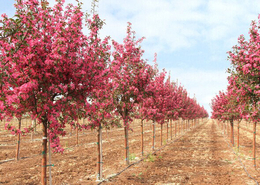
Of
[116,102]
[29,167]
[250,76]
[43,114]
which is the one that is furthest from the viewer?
[29,167]

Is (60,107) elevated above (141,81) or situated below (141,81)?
below

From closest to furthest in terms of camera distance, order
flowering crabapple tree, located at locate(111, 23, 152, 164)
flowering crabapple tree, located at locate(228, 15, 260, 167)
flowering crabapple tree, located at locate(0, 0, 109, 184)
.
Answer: flowering crabapple tree, located at locate(0, 0, 109, 184)
flowering crabapple tree, located at locate(228, 15, 260, 167)
flowering crabapple tree, located at locate(111, 23, 152, 164)

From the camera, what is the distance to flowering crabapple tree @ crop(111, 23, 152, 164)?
13.2m

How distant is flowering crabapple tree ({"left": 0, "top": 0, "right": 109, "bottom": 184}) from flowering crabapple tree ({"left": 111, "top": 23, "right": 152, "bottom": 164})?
533cm

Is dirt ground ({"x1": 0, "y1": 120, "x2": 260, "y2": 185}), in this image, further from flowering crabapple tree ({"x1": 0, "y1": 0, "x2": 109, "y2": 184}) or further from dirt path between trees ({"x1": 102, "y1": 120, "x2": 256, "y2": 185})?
flowering crabapple tree ({"x1": 0, "y1": 0, "x2": 109, "y2": 184})

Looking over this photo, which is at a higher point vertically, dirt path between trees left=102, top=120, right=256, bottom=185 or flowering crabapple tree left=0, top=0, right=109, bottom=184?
flowering crabapple tree left=0, top=0, right=109, bottom=184

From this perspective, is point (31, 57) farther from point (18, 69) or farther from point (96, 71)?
point (96, 71)

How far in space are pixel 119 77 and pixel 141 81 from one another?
4.73 ft

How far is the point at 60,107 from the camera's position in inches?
277

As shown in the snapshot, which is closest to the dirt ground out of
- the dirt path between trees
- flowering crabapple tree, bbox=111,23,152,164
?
the dirt path between trees

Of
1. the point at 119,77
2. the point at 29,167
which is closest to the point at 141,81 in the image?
the point at 119,77

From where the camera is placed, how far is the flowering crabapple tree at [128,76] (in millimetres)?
13172

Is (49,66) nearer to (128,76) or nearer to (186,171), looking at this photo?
(128,76)

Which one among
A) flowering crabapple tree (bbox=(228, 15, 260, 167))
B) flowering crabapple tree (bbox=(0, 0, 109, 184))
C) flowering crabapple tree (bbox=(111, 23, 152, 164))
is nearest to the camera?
flowering crabapple tree (bbox=(0, 0, 109, 184))
